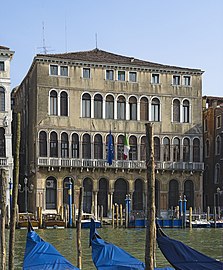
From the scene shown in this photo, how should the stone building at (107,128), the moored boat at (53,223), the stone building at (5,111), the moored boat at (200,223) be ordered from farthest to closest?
the stone building at (107,128), the stone building at (5,111), the moored boat at (200,223), the moored boat at (53,223)

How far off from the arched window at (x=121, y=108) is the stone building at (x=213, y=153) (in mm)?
4684

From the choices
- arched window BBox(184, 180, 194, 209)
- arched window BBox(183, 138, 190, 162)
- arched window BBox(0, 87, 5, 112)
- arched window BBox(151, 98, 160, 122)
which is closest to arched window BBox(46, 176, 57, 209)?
arched window BBox(0, 87, 5, 112)

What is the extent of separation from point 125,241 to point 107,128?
35.4ft

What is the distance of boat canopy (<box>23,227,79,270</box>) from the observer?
326 inches

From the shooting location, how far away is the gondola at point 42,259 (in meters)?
8.29

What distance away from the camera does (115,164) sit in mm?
26578

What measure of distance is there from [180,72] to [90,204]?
288 inches

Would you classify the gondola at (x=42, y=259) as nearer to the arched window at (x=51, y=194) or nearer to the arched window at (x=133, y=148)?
the arched window at (x=51, y=194)

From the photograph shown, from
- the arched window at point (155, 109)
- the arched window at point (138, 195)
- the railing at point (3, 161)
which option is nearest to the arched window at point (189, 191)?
the arched window at point (138, 195)

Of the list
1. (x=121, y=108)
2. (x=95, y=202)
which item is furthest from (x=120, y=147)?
(x=95, y=202)

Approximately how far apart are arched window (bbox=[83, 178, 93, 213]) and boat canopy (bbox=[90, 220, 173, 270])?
17139 millimetres

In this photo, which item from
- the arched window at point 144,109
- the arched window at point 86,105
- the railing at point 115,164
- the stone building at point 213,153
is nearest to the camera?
the railing at point 115,164

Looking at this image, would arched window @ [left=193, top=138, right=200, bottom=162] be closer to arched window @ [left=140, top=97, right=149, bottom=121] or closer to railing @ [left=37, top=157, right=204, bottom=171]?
railing @ [left=37, top=157, right=204, bottom=171]

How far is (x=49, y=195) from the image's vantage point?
25688 mm
